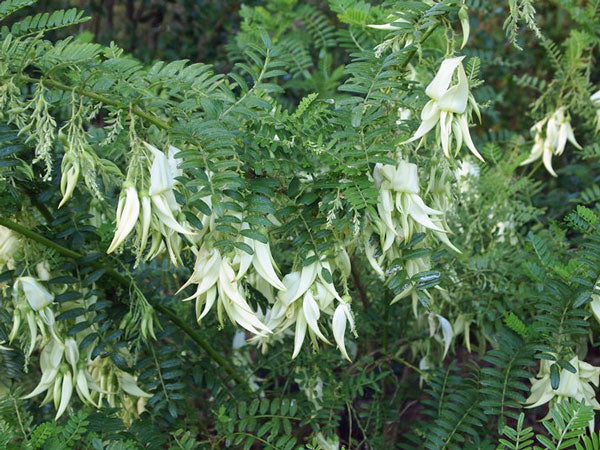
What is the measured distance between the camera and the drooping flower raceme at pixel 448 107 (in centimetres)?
110

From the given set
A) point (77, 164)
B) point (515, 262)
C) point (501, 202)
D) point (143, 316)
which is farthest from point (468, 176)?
point (77, 164)

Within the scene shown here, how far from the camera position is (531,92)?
3.57 m

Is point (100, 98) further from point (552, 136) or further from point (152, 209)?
point (552, 136)

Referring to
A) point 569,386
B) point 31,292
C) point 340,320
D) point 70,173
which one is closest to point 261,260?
point 340,320

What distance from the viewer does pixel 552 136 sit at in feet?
6.98

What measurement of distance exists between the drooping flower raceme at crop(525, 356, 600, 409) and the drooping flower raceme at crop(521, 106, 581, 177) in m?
0.80

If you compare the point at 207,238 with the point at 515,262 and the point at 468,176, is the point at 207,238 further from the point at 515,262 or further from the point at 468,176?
the point at 468,176

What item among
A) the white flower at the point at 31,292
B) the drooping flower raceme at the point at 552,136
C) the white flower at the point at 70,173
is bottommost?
the drooping flower raceme at the point at 552,136

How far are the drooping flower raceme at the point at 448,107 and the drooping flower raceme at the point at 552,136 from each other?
1.04 m

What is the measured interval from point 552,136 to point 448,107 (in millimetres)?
1120

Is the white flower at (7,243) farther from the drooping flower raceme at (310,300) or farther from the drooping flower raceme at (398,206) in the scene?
the drooping flower raceme at (398,206)

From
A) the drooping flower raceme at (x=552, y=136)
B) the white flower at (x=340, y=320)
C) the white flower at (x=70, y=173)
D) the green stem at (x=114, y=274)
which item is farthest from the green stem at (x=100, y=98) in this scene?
the drooping flower raceme at (x=552, y=136)

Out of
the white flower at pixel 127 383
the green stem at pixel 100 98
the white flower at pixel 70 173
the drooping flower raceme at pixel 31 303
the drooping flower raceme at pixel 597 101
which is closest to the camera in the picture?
the white flower at pixel 70 173

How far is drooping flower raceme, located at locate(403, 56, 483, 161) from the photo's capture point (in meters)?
1.10
